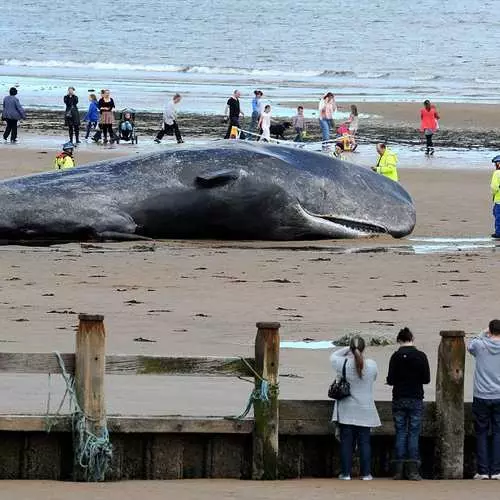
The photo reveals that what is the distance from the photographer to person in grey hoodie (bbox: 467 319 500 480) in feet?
35.7

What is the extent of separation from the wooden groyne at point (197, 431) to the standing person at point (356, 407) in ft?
0.73

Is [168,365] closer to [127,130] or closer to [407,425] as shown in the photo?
[407,425]

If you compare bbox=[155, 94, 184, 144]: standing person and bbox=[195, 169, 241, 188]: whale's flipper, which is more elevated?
bbox=[155, 94, 184, 144]: standing person

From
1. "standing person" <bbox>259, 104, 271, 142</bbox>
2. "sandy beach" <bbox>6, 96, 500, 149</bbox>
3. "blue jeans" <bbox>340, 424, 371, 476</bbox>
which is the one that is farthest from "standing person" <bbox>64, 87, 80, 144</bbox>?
"blue jeans" <bbox>340, 424, 371, 476</bbox>

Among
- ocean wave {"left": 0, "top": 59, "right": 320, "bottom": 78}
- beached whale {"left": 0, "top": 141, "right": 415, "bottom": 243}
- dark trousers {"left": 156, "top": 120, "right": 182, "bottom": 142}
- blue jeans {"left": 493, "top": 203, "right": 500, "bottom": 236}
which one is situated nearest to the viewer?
beached whale {"left": 0, "top": 141, "right": 415, "bottom": 243}

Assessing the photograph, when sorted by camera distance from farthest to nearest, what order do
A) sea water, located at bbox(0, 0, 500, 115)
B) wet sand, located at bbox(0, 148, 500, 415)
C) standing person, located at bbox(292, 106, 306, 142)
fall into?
sea water, located at bbox(0, 0, 500, 115) → standing person, located at bbox(292, 106, 306, 142) → wet sand, located at bbox(0, 148, 500, 415)

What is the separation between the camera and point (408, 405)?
423 inches

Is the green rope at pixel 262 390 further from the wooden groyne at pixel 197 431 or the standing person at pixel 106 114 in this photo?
the standing person at pixel 106 114

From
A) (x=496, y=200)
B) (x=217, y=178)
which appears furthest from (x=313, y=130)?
(x=217, y=178)

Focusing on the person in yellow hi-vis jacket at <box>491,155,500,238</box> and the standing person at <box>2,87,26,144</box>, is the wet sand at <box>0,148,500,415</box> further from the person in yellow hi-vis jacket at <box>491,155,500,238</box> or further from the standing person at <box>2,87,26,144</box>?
the standing person at <box>2,87,26,144</box>

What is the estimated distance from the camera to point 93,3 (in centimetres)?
17538

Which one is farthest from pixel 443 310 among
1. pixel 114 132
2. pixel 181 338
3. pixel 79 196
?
pixel 114 132

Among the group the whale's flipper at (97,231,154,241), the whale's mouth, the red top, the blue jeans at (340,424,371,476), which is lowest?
the blue jeans at (340,424,371,476)

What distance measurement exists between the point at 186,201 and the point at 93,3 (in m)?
157
